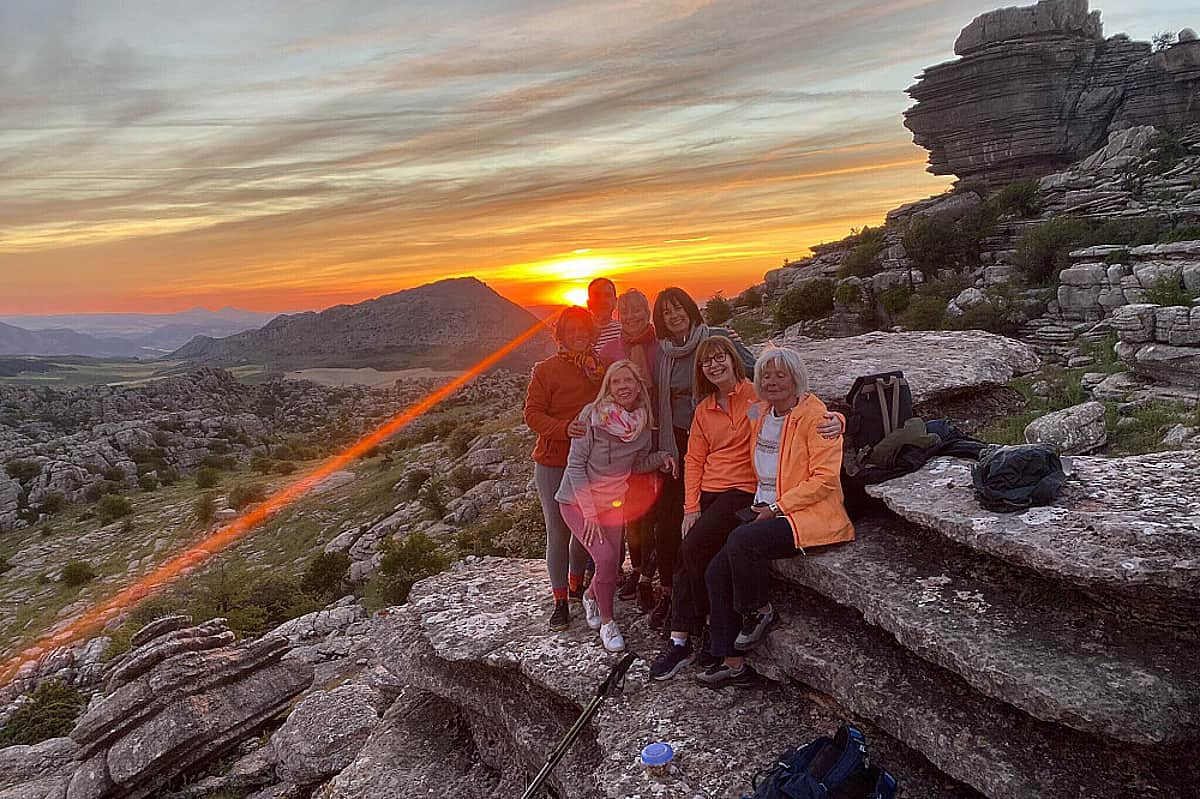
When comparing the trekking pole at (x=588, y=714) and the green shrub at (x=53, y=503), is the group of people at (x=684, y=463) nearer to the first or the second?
the trekking pole at (x=588, y=714)

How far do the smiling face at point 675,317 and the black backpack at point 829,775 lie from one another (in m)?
3.42

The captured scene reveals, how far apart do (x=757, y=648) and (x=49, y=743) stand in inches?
597

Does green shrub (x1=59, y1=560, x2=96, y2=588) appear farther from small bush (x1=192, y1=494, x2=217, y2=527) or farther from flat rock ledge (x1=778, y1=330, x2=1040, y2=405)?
flat rock ledge (x1=778, y1=330, x2=1040, y2=405)

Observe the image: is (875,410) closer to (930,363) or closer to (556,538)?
(930,363)

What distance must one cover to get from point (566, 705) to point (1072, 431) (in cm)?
886

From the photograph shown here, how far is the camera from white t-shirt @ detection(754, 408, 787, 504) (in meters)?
5.45

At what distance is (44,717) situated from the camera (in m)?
16.0

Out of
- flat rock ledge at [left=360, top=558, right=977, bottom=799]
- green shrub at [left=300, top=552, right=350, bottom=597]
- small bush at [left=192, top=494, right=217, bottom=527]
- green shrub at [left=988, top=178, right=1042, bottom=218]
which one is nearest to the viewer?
flat rock ledge at [left=360, top=558, right=977, bottom=799]

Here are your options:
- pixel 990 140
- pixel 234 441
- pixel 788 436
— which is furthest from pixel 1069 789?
pixel 234 441

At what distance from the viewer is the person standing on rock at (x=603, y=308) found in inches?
248

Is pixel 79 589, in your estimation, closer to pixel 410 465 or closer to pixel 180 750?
pixel 410 465

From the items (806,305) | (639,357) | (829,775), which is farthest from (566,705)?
(806,305)

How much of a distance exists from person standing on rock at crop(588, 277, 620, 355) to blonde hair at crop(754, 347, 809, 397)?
1552 mm

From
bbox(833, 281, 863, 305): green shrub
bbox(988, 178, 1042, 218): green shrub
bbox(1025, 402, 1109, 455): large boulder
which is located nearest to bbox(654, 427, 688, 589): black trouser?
bbox(1025, 402, 1109, 455): large boulder
